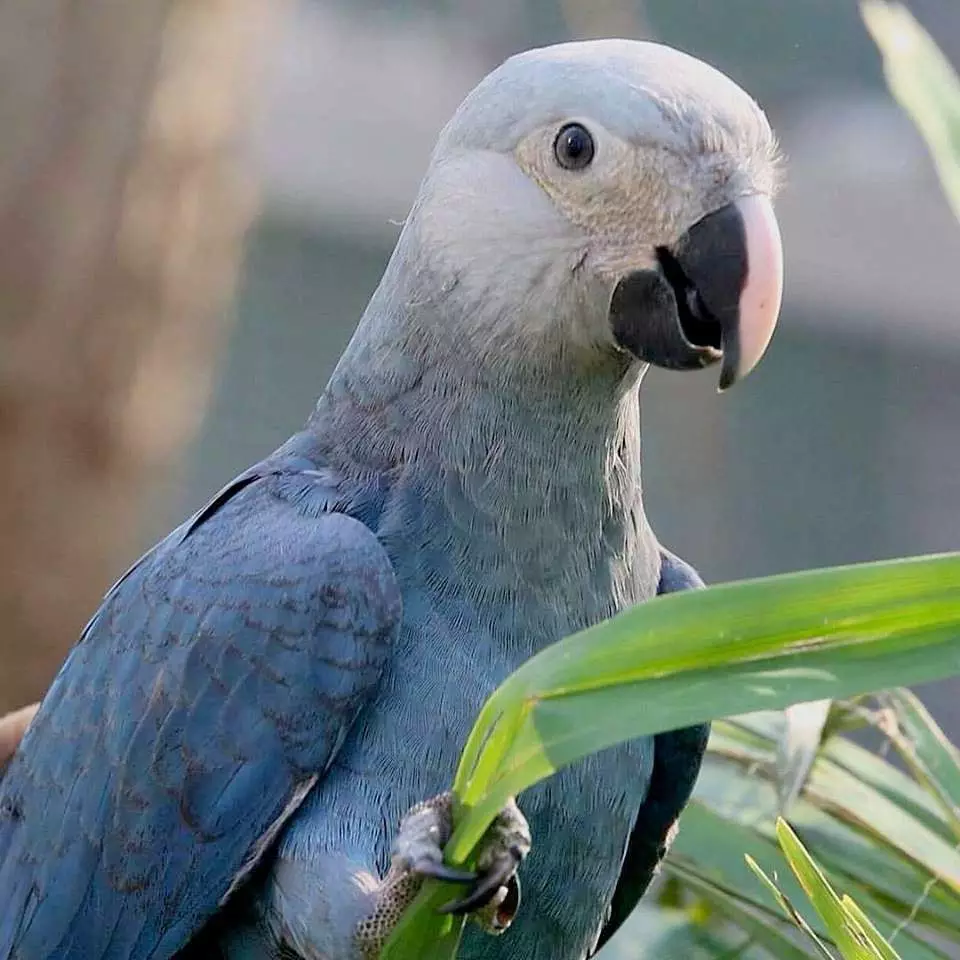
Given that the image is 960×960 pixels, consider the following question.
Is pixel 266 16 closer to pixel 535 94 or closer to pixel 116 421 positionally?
pixel 116 421

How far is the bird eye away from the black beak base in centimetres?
8

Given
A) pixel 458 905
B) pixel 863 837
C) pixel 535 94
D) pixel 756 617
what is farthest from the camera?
pixel 863 837

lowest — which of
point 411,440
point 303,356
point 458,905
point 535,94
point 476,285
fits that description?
point 303,356

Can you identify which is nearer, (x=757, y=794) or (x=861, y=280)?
(x=757, y=794)

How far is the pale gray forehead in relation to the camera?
34.8 inches

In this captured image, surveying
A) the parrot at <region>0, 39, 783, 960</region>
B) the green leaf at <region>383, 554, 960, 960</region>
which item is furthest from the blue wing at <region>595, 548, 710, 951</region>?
the green leaf at <region>383, 554, 960, 960</region>

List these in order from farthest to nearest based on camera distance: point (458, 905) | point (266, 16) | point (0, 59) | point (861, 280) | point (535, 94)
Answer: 1. point (861, 280)
2. point (266, 16)
3. point (0, 59)
4. point (535, 94)
5. point (458, 905)

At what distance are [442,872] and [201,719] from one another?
0.87ft

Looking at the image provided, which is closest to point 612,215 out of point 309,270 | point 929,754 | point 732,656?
point 732,656

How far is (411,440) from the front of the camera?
3.32ft

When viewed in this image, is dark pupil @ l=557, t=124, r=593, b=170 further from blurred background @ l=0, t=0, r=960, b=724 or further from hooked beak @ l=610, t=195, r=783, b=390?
blurred background @ l=0, t=0, r=960, b=724

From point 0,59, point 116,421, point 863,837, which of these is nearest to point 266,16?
point 0,59

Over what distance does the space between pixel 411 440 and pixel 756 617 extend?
438 millimetres

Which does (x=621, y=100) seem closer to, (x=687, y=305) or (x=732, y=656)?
(x=687, y=305)
